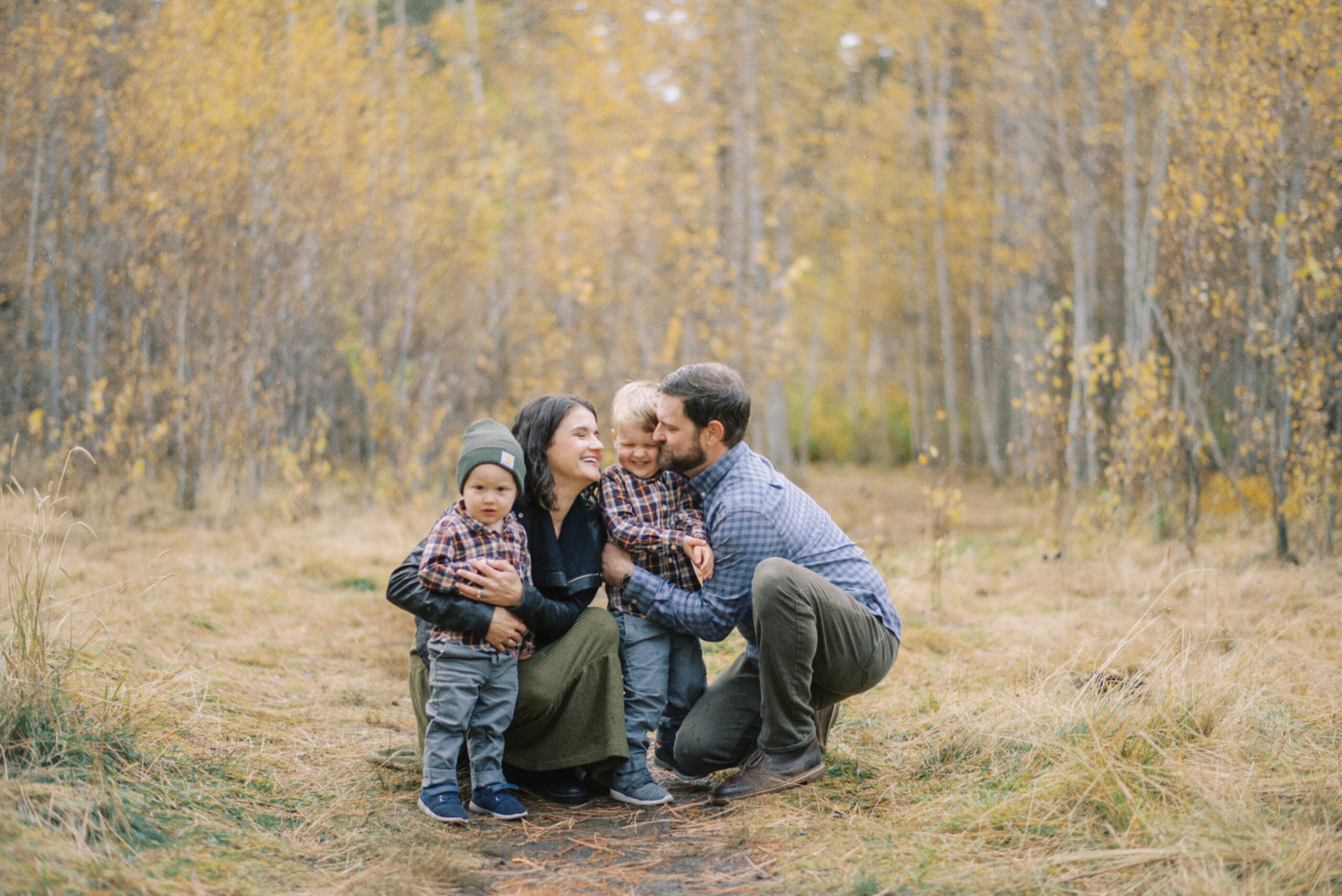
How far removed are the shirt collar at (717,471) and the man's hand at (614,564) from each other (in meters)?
0.32

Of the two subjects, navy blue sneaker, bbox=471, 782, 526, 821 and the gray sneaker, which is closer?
navy blue sneaker, bbox=471, 782, 526, 821

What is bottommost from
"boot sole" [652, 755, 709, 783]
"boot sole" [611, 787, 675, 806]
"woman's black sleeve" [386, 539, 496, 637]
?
"boot sole" [652, 755, 709, 783]

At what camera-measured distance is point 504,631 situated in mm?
2973

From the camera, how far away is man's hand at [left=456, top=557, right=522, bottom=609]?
2.95 metres

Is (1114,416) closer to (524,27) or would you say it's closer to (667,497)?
(667,497)

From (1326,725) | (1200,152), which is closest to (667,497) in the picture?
(1326,725)

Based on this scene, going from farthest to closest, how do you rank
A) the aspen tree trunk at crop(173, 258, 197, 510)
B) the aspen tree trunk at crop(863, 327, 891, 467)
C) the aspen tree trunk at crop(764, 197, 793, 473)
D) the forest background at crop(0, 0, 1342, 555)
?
the aspen tree trunk at crop(863, 327, 891, 467) < the aspen tree trunk at crop(764, 197, 793, 473) < the aspen tree trunk at crop(173, 258, 197, 510) < the forest background at crop(0, 0, 1342, 555)

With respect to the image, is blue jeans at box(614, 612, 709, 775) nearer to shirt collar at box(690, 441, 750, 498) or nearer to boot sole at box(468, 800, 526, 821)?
boot sole at box(468, 800, 526, 821)

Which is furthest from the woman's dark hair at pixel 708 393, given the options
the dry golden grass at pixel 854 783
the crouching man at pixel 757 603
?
the dry golden grass at pixel 854 783

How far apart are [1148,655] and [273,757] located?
3468mm

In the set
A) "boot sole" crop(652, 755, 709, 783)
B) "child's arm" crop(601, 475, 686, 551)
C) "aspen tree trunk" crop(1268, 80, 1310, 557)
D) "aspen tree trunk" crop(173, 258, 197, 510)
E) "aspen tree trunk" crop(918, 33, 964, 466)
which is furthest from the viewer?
"aspen tree trunk" crop(918, 33, 964, 466)

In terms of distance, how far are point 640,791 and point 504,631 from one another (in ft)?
2.21

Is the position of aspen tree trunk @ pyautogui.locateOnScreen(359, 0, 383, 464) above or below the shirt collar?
above

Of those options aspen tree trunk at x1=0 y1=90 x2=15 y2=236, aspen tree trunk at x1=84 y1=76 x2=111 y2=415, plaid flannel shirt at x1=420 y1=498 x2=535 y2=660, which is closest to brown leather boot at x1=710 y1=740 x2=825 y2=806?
plaid flannel shirt at x1=420 y1=498 x2=535 y2=660
